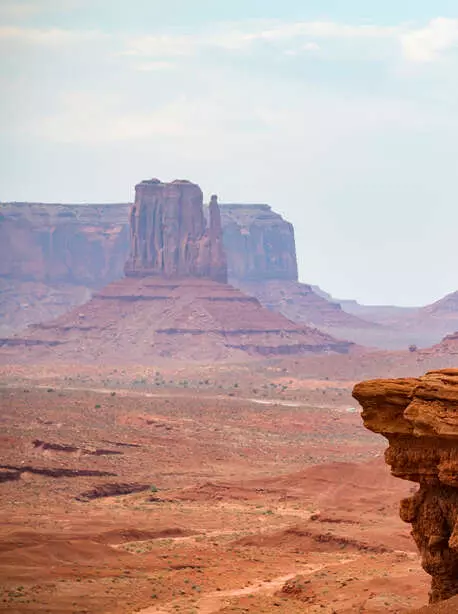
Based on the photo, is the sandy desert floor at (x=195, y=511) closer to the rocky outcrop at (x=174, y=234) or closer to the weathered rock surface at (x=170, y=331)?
the weathered rock surface at (x=170, y=331)

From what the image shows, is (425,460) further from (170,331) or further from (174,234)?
(174,234)

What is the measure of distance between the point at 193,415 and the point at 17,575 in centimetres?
6140

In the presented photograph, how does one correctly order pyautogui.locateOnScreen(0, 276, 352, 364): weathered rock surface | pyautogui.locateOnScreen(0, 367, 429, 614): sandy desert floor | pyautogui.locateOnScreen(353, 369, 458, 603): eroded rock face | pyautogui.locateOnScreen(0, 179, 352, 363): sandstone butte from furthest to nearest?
pyautogui.locateOnScreen(0, 179, 352, 363): sandstone butte, pyautogui.locateOnScreen(0, 276, 352, 364): weathered rock surface, pyautogui.locateOnScreen(0, 367, 429, 614): sandy desert floor, pyautogui.locateOnScreen(353, 369, 458, 603): eroded rock face

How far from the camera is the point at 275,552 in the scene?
40.3 meters

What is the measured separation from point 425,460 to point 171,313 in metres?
141

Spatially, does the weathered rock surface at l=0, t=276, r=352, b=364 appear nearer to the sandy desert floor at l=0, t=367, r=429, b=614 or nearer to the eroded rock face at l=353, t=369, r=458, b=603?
the sandy desert floor at l=0, t=367, r=429, b=614

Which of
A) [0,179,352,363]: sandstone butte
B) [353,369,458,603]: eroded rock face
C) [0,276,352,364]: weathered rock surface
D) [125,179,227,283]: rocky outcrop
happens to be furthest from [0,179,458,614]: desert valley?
[125,179,227,283]: rocky outcrop

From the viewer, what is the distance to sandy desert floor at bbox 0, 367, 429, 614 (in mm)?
32469

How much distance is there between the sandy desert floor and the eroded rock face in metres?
6.24

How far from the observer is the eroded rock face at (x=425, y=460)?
2056 centimetres

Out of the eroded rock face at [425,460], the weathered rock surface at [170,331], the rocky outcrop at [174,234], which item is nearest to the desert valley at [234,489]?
the eroded rock face at [425,460]

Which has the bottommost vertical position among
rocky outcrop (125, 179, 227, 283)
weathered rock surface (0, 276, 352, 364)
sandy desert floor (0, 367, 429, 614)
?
sandy desert floor (0, 367, 429, 614)

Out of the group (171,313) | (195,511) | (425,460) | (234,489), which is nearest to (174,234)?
(171,313)

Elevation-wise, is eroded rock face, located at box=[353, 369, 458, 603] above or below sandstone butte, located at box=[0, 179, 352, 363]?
below
